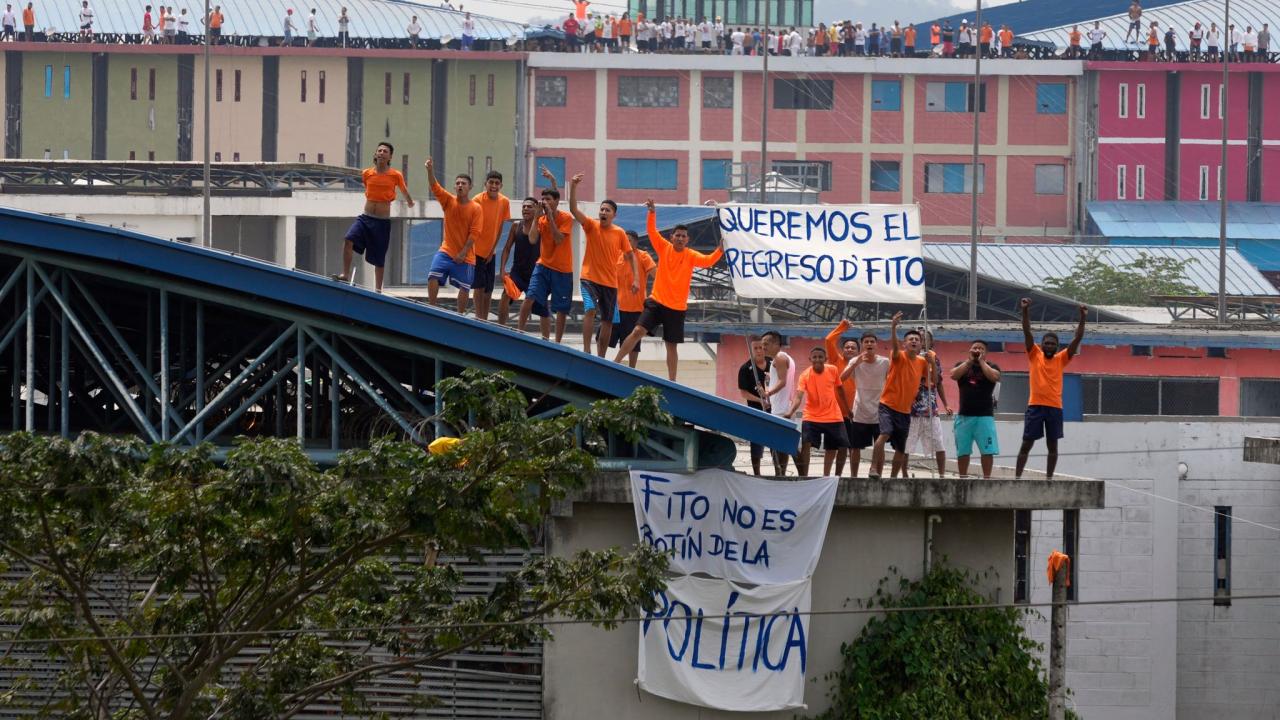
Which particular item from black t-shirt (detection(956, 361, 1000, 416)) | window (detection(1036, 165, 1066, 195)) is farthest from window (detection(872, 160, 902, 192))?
black t-shirt (detection(956, 361, 1000, 416))

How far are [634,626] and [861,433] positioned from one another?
303 cm

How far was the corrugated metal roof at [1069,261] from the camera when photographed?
61.4 meters

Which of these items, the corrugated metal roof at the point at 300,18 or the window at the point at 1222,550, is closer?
the window at the point at 1222,550

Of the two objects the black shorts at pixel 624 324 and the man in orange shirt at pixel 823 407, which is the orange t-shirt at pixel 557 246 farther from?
the man in orange shirt at pixel 823 407

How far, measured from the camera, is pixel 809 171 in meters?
79.4

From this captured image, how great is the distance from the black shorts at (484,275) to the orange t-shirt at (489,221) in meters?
0.07

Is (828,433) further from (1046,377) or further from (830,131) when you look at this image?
(830,131)

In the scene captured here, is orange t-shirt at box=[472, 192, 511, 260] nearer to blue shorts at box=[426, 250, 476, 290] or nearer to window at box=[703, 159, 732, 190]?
blue shorts at box=[426, 250, 476, 290]

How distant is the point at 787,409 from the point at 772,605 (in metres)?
2.20

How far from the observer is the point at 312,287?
63.4ft

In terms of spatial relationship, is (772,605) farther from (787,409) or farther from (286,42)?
(286,42)

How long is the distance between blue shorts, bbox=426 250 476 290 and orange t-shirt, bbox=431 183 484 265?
0.07 m

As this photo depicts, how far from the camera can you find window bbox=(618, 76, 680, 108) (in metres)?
77.8

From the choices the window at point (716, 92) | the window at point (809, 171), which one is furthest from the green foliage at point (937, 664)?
the window at point (809, 171)
